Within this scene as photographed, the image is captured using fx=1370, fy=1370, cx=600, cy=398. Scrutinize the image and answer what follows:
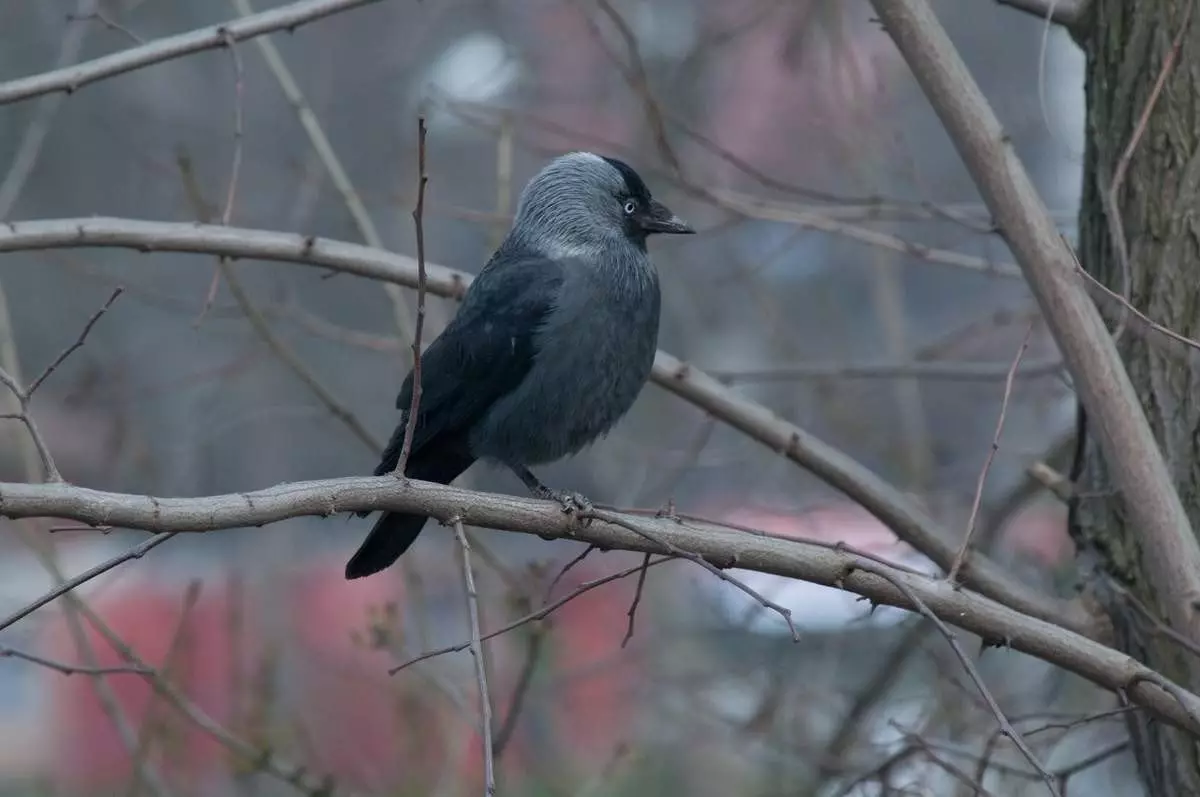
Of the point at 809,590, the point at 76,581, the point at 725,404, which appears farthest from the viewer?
the point at 809,590

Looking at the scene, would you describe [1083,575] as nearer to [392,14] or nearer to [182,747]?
[182,747]

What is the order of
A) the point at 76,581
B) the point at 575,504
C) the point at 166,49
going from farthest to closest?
the point at 166,49
the point at 575,504
the point at 76,581

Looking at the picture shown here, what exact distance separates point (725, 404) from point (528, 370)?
610mm

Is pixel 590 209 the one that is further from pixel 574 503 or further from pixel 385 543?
pixel 574 503

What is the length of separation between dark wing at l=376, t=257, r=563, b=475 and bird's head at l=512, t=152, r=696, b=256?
1.17ft

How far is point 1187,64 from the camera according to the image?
325cm

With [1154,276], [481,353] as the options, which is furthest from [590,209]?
[1154,276]

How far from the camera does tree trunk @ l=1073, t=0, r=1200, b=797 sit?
319 cm

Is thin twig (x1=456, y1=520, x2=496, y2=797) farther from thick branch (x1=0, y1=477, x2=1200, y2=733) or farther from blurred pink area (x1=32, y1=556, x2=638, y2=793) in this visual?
blurred pink area (x1=32, y1=556, x2=638, y2=793)

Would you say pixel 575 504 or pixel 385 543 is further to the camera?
pixel 385 543

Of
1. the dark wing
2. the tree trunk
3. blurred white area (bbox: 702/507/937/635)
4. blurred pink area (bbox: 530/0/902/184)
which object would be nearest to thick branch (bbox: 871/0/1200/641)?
the tree trunk

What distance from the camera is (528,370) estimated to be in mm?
3859

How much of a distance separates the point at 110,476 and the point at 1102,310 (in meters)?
4.08

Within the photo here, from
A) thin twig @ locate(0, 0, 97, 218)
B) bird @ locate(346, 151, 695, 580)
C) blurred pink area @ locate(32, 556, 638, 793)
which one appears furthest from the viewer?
blurred pink area @ locate(32, 556, 638, 793)
